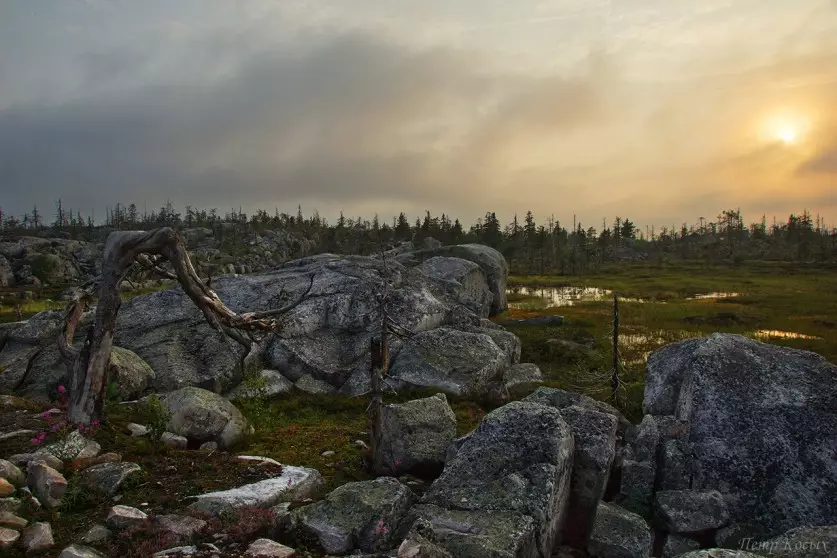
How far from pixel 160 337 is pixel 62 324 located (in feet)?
45.8

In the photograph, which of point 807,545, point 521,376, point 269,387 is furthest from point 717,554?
point 521,376

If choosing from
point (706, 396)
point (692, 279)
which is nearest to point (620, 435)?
point (706, 396)

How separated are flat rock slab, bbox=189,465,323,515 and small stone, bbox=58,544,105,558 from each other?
215cm

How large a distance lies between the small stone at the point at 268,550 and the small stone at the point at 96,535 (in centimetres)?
271

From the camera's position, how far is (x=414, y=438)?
1575cm

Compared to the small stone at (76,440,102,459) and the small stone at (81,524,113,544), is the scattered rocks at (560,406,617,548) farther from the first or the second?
the small stone at (76,440,102,459)

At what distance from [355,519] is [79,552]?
4.87 m

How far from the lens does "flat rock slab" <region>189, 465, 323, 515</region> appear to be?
1121 cm

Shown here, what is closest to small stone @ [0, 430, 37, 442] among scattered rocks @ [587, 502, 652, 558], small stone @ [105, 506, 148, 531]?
small stone @ [105, 506, 148, 531]

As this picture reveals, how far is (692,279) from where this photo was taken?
350ft

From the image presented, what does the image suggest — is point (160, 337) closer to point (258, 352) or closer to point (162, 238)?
point (258, 352)

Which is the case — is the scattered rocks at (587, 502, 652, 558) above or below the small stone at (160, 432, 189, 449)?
below

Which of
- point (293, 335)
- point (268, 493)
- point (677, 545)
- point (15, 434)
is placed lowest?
point (677, 545)

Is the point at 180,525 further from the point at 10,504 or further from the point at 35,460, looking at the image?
the point at 35,460
